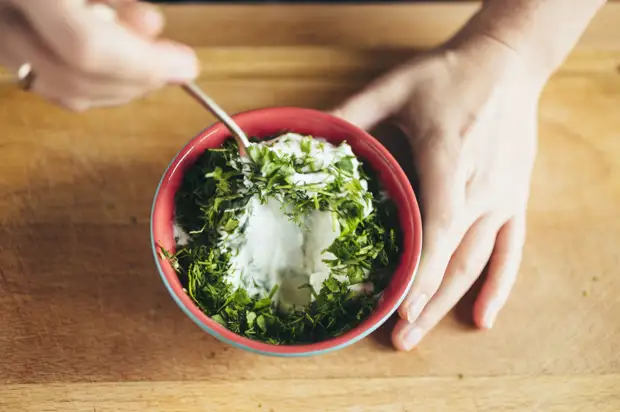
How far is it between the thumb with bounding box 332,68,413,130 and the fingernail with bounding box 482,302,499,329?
37cm

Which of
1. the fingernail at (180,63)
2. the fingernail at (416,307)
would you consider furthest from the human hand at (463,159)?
the fingernail at (180,63)

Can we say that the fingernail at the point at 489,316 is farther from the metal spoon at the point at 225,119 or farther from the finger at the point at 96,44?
the finger at the point at 96,44

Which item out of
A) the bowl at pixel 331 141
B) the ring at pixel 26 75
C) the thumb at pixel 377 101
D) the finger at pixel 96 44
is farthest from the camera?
the thumb at pixel 377 101

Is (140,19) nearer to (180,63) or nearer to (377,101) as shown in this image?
(180,63)

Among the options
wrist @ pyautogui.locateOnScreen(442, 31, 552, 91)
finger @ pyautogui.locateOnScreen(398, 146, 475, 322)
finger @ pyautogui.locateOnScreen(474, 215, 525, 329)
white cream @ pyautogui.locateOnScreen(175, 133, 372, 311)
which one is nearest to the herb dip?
white cream @ pyautogui.locateOnScreen(175, 133, 372, 311)

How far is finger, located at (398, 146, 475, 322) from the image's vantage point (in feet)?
3.06

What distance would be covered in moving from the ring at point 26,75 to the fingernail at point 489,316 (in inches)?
29.1

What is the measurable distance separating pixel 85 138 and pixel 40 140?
8 cm

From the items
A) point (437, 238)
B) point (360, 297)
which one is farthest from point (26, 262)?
point (437, 238)

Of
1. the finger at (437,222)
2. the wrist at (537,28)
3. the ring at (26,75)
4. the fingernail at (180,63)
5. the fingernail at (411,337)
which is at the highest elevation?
the fingernail at (180,63)

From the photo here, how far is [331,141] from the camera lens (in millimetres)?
962

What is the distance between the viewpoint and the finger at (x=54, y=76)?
65cm

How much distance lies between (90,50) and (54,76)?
0.35ft

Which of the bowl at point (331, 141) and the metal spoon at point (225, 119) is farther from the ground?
the metal spoon at point (225, 119)
